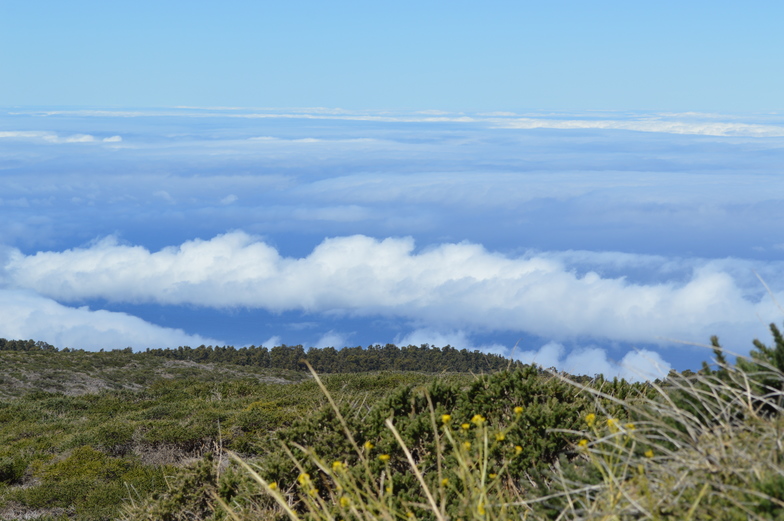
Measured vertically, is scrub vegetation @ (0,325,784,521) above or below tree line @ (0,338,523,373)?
above

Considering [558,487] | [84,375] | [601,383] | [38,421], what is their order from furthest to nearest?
[84,375], [38,421], [601,383], [558,487]

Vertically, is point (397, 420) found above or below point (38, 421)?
above

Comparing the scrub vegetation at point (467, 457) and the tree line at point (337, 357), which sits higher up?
the scrub vegetation at point (467, 457)

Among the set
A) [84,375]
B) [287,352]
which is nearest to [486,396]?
[84,375]

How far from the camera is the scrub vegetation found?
3424mm

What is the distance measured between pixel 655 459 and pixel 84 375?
27.9 m

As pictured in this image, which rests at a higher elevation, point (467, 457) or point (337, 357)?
point (467, 457)

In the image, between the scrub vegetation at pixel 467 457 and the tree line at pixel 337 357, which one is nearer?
the scrub vegetation at pixel 467 457

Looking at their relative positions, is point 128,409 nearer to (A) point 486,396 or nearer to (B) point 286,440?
(B) point 286,440

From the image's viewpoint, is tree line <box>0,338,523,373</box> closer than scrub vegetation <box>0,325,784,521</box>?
No

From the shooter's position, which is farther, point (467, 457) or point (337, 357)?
point (337, 357)

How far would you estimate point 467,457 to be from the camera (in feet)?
13.5

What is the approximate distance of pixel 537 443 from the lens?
16.9 ft

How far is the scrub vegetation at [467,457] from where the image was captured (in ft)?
11.2
